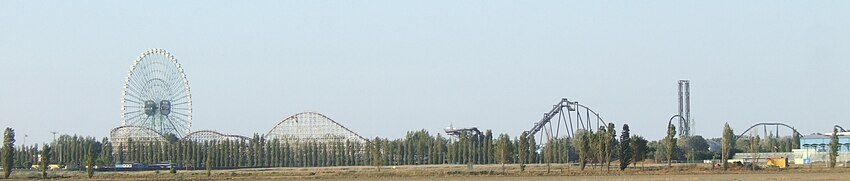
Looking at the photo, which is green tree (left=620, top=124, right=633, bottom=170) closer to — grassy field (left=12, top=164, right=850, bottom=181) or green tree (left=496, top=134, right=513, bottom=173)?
grassy field (left=12, top=164, right=850, bottom=181)

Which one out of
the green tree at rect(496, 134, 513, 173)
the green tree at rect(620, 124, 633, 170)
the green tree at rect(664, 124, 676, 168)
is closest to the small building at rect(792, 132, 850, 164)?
the green tree at rect(664, 124, 676, 168)

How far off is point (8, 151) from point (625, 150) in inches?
2024

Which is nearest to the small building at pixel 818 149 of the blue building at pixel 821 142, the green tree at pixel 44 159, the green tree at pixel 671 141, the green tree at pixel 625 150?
the blue building at pixel 821 142

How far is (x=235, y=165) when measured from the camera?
16825 centimetres

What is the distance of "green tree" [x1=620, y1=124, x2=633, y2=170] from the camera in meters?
113

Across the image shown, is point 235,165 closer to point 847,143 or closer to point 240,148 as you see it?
point 240,148

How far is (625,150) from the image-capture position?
115m

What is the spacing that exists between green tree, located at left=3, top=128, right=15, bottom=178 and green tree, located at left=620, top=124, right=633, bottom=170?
4962cm

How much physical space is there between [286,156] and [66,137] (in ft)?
130

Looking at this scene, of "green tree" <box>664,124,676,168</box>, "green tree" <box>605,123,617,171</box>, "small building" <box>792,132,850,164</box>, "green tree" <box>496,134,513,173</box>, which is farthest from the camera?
"small building" <box>792,132,850,164</box>

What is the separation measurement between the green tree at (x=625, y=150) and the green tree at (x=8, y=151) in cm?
4962

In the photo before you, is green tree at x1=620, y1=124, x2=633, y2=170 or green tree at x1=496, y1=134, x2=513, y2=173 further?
green tree at x1=496, y1=134, x2=513, y2=173

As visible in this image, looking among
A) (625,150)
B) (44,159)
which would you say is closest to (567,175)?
(625,150)

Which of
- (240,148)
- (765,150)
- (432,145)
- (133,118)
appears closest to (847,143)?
(765,150)
